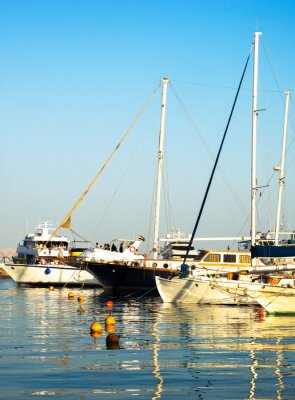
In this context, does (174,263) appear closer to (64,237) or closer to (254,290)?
(254,290)

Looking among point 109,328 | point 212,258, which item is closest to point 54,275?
point 212,258

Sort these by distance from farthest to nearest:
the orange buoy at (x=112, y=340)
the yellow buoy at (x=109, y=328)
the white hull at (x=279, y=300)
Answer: the white hull at (x=279, y=300) < the yellow buoy at (x=109, y=328) < the orange buoy at (x=112, y=340)

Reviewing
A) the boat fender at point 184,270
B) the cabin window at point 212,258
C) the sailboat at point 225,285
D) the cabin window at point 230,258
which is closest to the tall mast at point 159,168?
the cabin window at point 212,258

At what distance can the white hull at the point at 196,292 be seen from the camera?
46.0m

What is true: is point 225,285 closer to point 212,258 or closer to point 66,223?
point 212,258

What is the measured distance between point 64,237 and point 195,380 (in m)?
70.5

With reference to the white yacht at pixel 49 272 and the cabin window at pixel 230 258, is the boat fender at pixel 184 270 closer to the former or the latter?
the cabin window at pixel 230 258

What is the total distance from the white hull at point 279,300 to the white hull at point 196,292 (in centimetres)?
545

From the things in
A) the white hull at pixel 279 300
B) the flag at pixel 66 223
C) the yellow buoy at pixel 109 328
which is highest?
the flag at pixel 66 223

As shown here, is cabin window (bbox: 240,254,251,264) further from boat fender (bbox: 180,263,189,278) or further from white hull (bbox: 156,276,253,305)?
boat fender (bbox: 180,263,189,278)

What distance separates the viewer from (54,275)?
250 feet

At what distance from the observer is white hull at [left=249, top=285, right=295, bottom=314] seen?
1559 inches

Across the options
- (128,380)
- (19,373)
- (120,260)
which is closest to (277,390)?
(128,380)

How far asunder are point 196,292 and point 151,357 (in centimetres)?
2374
